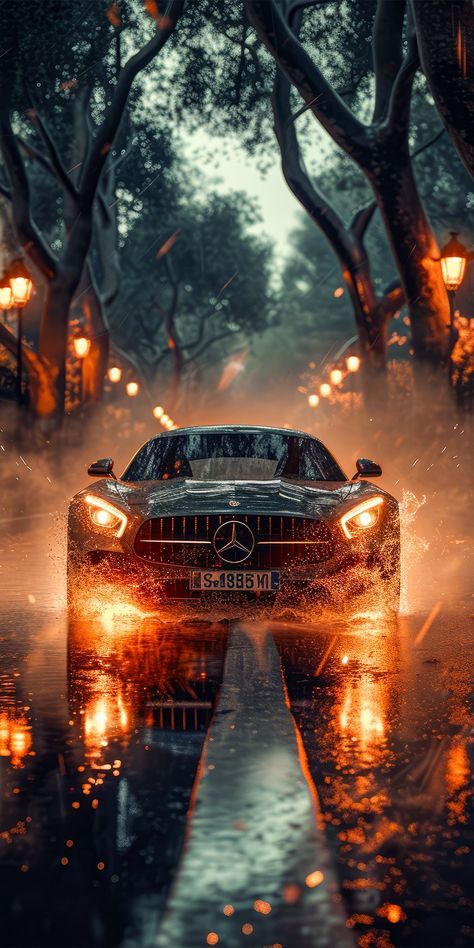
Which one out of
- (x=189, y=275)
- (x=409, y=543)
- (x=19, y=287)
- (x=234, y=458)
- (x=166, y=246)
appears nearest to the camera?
(x=234, y=458)

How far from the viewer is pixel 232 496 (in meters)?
9.48

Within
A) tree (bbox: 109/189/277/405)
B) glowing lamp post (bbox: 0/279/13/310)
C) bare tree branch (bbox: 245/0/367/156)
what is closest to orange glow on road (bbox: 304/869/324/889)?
bare tree branch (bbox: 245/0/367/156)

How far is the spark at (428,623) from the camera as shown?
9.34 m

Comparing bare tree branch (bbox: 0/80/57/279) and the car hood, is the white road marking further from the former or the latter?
bare tree branch (bbox: 0/80/57/279)

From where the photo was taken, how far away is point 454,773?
5.48 meters

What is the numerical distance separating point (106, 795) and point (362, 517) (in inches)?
184

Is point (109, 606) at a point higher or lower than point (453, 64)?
lower

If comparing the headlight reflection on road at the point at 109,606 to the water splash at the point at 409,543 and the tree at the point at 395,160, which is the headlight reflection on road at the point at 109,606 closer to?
the water splash at the point at 409,543

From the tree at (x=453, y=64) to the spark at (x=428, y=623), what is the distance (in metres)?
6.04

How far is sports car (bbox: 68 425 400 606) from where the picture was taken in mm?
9180

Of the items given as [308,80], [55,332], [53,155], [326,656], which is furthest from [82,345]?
[326,656]

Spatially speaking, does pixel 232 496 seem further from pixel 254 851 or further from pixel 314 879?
pixel 314 879

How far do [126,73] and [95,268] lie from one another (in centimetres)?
2906

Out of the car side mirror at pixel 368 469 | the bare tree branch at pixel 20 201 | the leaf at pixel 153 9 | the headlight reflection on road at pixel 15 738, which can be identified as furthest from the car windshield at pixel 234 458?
the leaf at pixel 153 9
